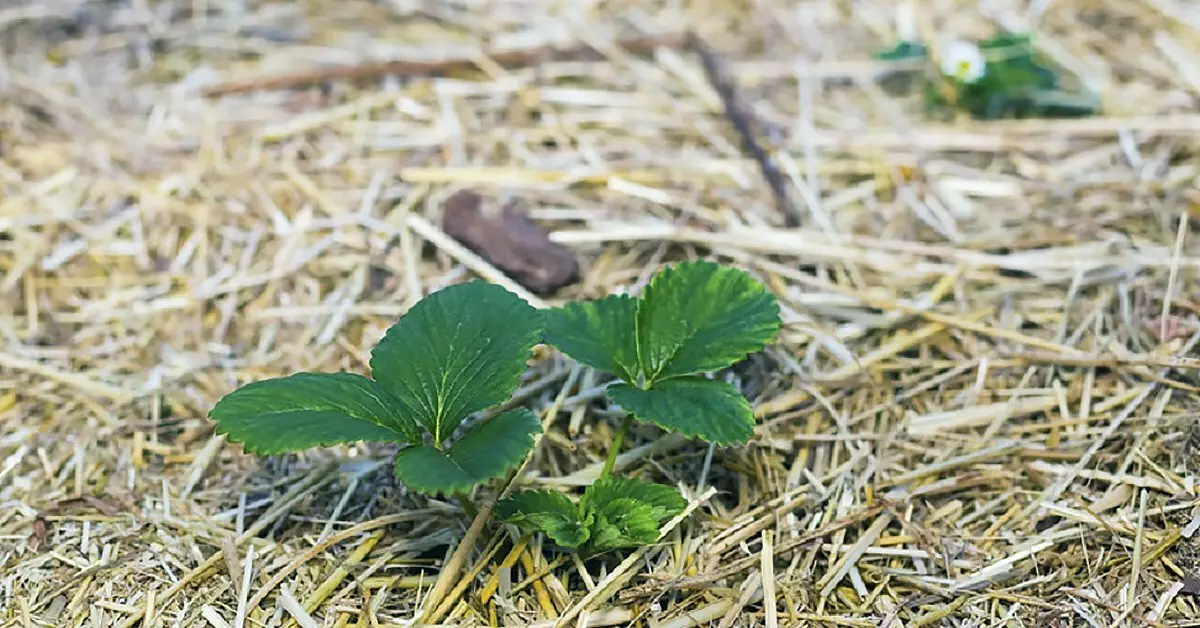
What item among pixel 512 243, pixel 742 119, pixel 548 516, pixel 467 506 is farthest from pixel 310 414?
pixel 742 119

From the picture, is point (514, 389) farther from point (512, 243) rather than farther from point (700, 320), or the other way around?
point (512, 243)

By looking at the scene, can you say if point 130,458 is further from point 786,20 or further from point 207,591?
point 786,20

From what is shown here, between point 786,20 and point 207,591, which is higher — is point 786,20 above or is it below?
above

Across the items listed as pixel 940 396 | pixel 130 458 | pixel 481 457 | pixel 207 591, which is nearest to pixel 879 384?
pixel 940 396

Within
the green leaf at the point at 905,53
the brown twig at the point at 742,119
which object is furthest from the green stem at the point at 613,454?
the green leaf at the point at 905,53

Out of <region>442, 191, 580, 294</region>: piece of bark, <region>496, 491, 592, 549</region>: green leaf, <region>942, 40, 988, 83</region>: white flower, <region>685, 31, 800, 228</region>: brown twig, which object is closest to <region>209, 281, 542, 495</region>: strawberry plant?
<region>496, 491, 592, 549</region>: green leaf
